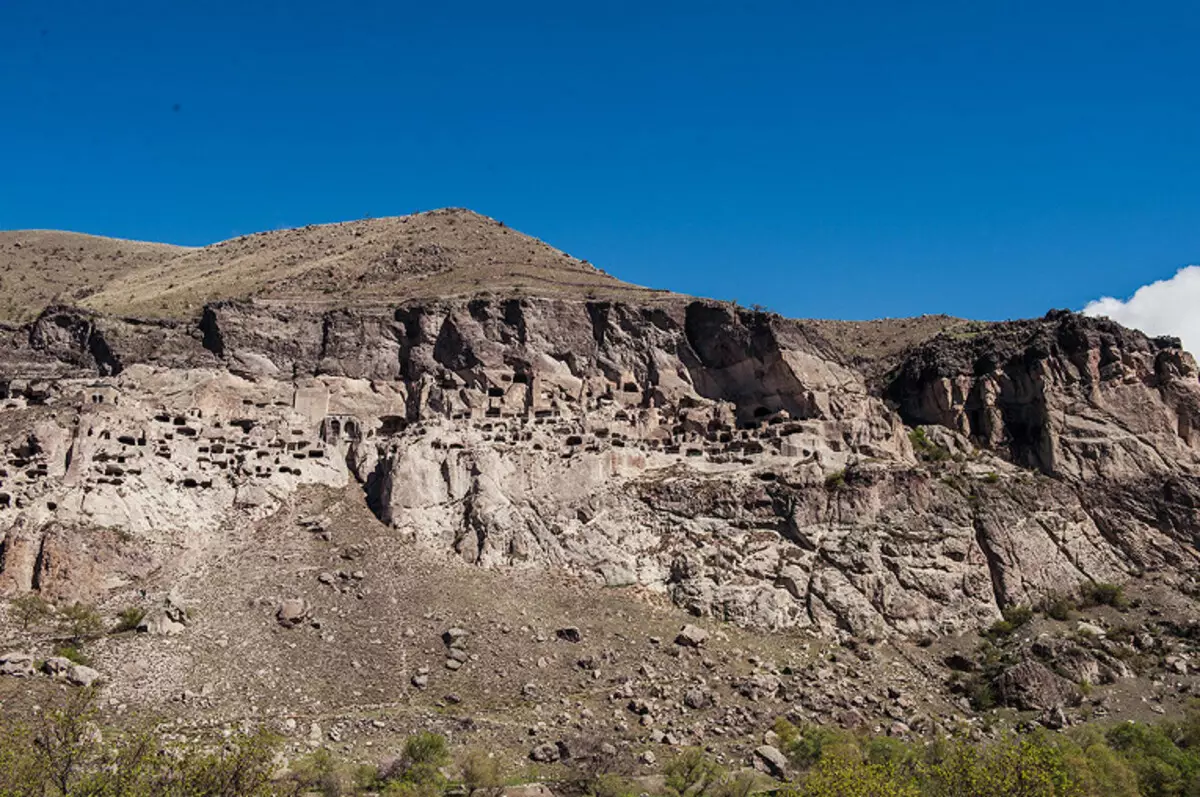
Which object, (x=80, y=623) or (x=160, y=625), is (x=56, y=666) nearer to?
(x=80, y=623)

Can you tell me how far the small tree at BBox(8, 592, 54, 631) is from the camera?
33.5 meters

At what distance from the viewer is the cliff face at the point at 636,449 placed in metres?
40.8

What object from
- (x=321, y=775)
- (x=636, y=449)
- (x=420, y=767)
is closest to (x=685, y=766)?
(x=420, y=767)

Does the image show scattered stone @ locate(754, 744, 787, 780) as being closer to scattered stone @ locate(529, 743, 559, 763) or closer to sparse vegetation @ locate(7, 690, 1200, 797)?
sparse vegetation @ locate(7, 690, 1200, 797)

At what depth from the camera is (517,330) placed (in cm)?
5450

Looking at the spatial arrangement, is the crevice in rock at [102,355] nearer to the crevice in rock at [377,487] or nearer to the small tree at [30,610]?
the crevice in rock at [377,487]

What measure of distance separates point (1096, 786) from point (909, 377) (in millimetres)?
33844

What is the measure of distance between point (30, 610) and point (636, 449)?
27004 millimetres

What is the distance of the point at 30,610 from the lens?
33875 mm

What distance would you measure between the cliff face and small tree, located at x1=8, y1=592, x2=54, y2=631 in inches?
29.4

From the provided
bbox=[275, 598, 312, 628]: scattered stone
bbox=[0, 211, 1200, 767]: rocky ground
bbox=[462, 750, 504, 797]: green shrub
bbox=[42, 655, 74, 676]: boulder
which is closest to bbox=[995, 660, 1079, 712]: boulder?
bbox=[0, 211, 1200, 767]: rocky ground

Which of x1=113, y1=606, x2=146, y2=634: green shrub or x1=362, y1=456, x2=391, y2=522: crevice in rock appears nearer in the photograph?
x1=113, y1=606, x2=146, y2=634: green shrub

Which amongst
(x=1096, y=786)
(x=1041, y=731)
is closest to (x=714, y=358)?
(x=1041, y=731)

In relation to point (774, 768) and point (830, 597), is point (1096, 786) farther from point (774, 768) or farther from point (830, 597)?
point (830, 597)
